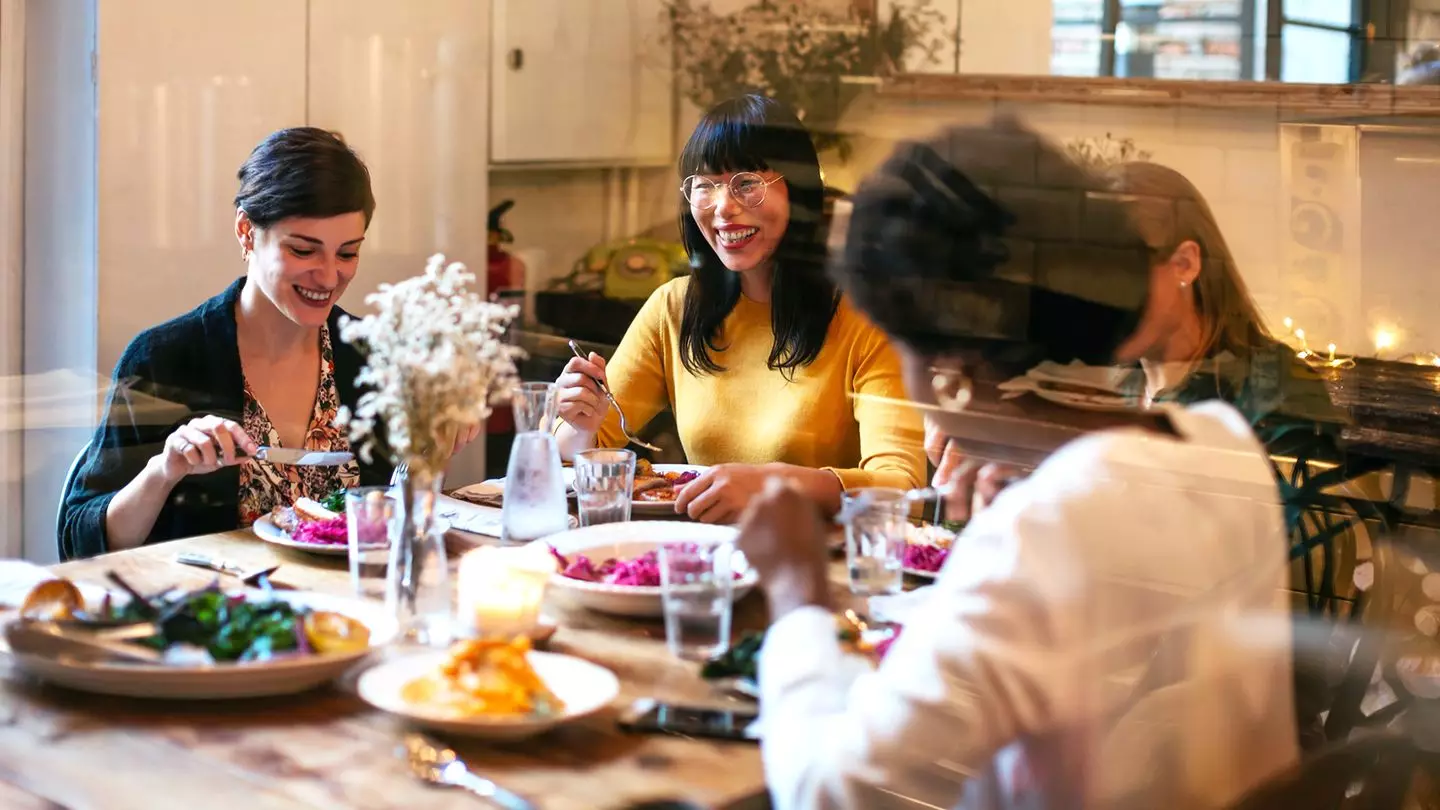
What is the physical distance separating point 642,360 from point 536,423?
56 centimetres

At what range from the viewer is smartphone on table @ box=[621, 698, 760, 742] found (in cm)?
99

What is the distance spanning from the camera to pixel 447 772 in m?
0.92

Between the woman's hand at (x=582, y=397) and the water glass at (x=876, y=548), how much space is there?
55 centimetres

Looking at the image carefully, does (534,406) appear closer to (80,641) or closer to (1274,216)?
(80,641)

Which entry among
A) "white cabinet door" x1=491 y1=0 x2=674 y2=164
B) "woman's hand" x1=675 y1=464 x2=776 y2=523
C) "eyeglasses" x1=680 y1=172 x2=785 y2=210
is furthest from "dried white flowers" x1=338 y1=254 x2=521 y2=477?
"white cabinet door" x1=491 y1=0 x2=674 y2=164

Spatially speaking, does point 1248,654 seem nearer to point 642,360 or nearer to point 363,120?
point 642,360

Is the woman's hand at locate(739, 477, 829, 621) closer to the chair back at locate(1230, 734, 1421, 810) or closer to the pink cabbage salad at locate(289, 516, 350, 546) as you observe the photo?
the chair back at locate(1230, 734, 1421, 810)

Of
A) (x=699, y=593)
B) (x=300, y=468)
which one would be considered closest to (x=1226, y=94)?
(x=699, y=593)

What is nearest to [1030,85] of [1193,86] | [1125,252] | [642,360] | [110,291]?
[1193,86]

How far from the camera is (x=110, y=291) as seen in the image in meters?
2.25

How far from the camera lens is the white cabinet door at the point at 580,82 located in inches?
99.8

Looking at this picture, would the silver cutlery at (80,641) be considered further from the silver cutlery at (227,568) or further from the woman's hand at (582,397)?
the woman's hand at (582,397)

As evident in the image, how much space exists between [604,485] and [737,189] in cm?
54

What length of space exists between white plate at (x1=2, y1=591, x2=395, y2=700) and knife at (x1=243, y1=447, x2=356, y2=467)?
50 cm
